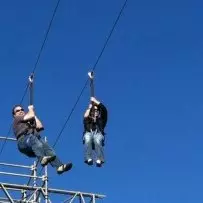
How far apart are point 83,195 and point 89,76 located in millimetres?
3776

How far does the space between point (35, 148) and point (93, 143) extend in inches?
42.6

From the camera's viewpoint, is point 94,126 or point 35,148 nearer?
point 35,148

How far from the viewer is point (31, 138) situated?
1202 cm

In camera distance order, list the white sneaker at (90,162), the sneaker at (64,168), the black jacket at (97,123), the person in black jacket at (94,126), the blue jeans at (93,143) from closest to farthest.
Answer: the sneaker at (64,168) < the white sneaker at (90,162) < the blue jeans at (93,143) < the person in black jacket at (94,126) < the black jacket at (97,123)

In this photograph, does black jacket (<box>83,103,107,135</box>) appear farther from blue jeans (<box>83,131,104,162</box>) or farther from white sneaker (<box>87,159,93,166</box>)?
white sneaker (<box>87,159,93,166</box>)

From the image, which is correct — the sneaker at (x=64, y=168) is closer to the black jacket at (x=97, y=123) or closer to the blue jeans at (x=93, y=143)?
the blue jeans at (x=93, y=143)

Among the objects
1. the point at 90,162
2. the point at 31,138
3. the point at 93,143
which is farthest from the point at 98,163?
the point at 31,138

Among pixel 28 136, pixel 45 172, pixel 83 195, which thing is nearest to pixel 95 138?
pixel 28 136

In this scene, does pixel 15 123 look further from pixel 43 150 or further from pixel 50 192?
pixel 50 192

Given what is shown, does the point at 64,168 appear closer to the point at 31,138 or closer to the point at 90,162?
the point at 90,162

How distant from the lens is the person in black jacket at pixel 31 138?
1171 centimetres

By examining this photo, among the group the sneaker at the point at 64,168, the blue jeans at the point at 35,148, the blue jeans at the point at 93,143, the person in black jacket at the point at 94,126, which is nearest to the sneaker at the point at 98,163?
the blue jeans at the point at 93,143

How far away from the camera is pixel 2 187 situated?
14.3m

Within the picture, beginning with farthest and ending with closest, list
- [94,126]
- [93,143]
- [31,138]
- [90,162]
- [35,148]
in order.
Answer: [94,126] → [93,143] → [31,138] → [35,148] → [90,162]
